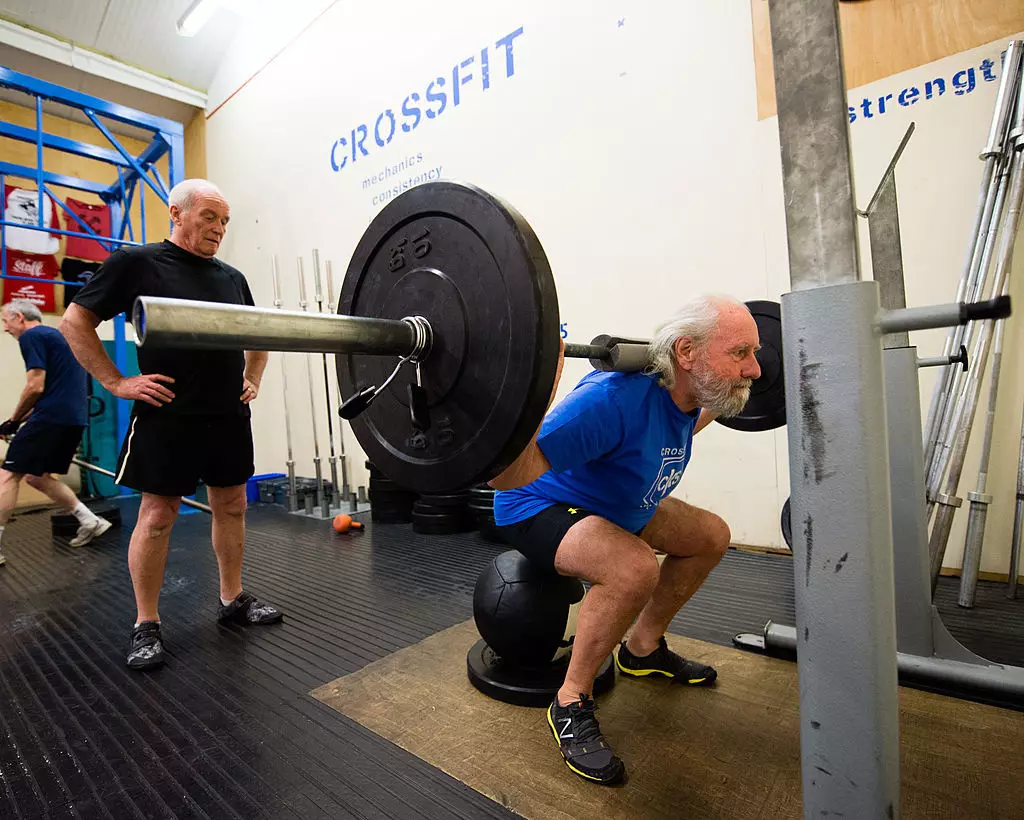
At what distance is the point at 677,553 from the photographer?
140cm

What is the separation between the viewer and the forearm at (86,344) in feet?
4.88

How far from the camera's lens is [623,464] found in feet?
3.95

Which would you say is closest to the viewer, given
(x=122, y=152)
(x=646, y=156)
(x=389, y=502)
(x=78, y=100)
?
(x=646, y=156)

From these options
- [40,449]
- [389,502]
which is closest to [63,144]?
[40,449]

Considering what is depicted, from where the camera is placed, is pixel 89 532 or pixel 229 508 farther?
pixel 89 532

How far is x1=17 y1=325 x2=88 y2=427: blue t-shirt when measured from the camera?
115 inches

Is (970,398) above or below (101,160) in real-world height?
below

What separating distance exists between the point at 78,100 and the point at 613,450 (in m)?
4.46

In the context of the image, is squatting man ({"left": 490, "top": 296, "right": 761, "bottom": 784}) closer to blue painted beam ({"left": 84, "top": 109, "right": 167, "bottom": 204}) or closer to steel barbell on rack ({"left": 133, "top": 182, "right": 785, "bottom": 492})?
steel barbell on rack ({"left": 133, "top": 182, "right": 785, "bottom": 492})

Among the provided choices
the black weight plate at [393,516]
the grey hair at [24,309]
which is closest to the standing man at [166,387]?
the black weight plate at [393,516]

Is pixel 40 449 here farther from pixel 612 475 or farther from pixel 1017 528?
pixel 1017 528

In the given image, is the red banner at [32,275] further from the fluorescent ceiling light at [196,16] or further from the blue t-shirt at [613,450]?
the blue t-shirt at [613,450]

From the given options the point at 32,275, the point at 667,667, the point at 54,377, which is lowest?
the point at 667,667

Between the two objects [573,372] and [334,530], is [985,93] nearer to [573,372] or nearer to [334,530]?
[573,372]
